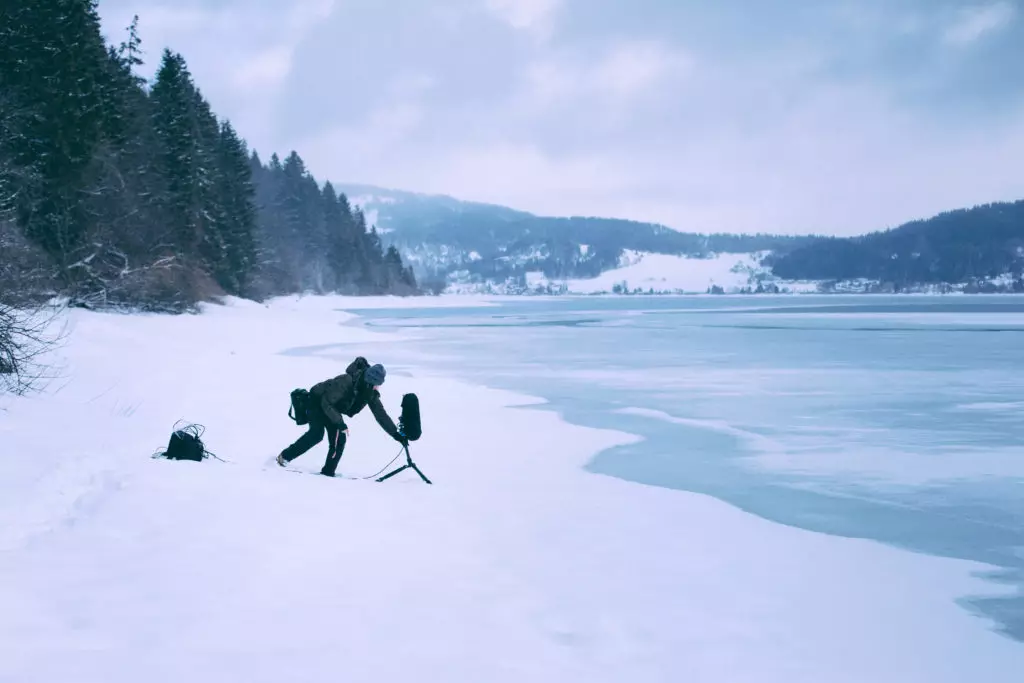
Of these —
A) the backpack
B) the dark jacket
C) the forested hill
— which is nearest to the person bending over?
the dark jacket

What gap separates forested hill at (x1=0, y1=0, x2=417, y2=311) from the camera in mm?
24580

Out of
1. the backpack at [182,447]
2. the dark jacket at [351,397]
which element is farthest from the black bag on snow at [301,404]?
the backpack at [182,447]

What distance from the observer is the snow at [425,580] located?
15.9 feet

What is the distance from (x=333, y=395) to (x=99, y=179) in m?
25.5

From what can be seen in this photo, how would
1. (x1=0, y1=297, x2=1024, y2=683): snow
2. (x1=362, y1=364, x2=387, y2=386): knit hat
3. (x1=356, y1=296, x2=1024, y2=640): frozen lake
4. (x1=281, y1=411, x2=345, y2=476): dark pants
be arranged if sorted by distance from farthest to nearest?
(x1=281, y1=411, x2=345, y2=476): dark pants → (x1=362, y1=364, x2=387, y2=386): knit hat → (x1=356, y1=296, x2=1024, y2=640): frozen lake → (x1=0, y1=297, x2=1024, y2=683): snow

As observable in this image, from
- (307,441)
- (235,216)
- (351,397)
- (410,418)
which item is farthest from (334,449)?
(235,216)

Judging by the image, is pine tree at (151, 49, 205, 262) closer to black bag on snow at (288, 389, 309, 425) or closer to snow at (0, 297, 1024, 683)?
snow at (0, 297, 1024, 683)

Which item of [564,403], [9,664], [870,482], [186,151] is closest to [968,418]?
[870,482]

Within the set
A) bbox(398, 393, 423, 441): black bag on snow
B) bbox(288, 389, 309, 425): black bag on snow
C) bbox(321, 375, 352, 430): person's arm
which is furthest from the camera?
bbox(288, 389, 309, 425): black bag on snow

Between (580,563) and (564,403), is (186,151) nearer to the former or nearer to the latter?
(564,403)

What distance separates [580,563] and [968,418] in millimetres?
11381

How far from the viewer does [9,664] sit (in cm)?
439

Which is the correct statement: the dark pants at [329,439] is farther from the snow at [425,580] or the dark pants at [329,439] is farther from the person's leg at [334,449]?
the snow at [425,580]

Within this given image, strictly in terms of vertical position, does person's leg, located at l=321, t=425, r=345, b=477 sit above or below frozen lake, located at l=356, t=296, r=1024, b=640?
above
